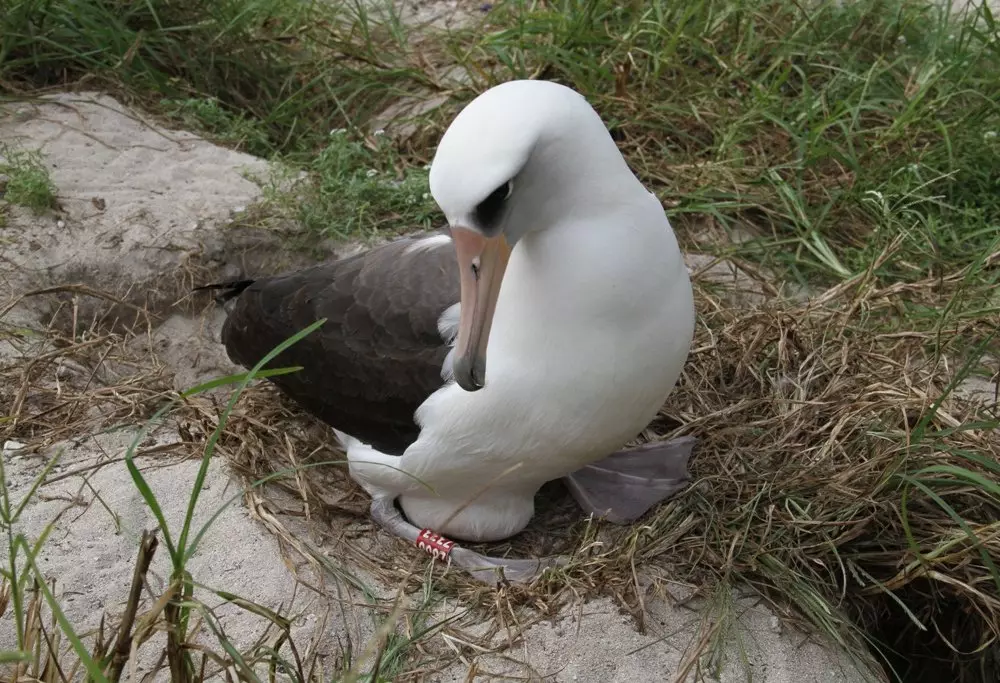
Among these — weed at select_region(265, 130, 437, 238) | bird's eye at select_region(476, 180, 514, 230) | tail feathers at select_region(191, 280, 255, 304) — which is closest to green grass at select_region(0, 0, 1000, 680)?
weed at select_region(265, 130, 437, 238)

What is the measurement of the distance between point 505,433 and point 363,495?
3.28ft

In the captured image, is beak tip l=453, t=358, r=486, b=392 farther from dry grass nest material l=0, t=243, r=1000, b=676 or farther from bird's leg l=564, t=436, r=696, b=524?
bird's leg l=564, t=436, r=696, b=524

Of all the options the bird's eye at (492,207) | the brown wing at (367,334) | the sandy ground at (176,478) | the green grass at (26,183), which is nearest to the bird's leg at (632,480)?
Result: the sandy ground at (176,478)

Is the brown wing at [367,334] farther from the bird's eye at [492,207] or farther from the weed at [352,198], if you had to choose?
the weed at [352,198]

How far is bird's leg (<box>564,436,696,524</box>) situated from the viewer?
345cm

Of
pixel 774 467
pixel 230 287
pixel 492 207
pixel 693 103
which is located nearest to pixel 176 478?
pixel 230 287

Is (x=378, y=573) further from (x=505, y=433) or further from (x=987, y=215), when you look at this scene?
(x=987, y=215)

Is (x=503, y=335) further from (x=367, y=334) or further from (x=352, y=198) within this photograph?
(x=352, y=198)

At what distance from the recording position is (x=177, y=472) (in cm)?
344

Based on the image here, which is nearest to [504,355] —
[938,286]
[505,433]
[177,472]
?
[505,433]

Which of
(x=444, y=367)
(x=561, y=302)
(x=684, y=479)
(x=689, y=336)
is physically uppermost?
(x=561, y=302)

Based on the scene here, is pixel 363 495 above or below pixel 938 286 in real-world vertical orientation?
below

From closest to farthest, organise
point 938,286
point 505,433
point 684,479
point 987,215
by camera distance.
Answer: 1. point 505,433
2. point 684,479
3. point 938,286
4. point 987,215

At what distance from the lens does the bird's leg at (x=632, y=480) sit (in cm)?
345
